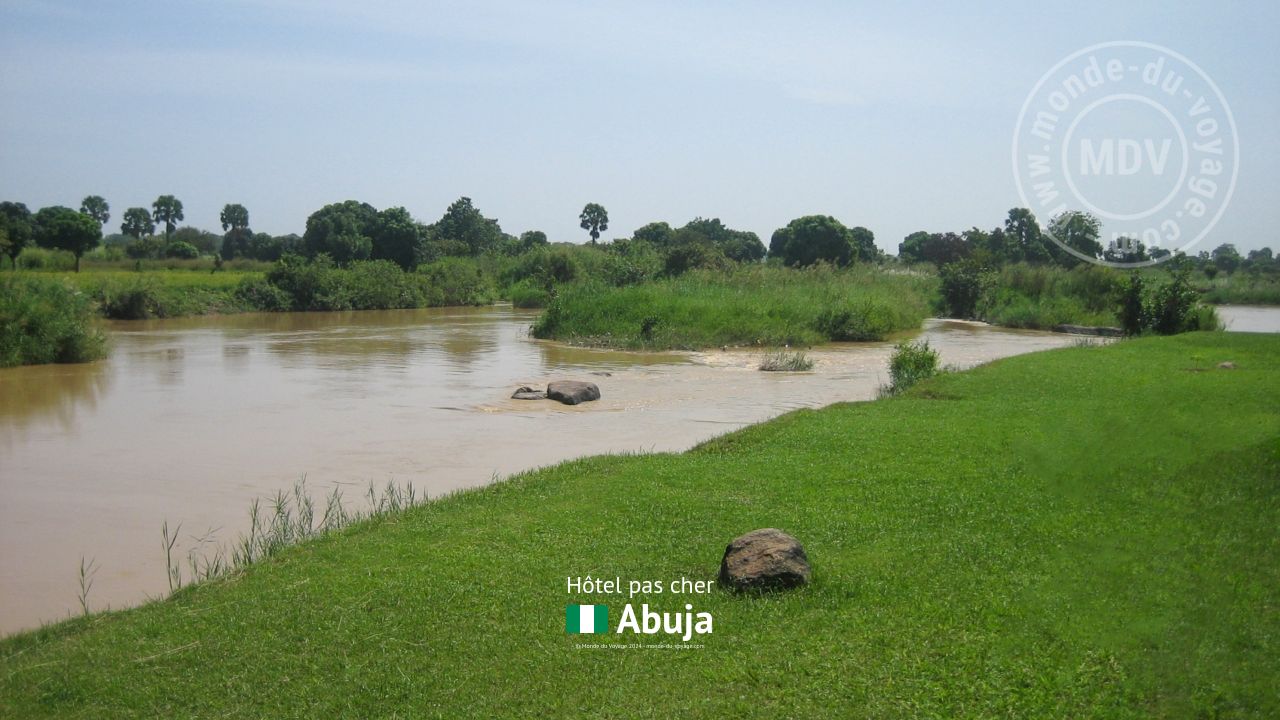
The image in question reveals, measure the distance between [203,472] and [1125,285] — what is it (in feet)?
75.3

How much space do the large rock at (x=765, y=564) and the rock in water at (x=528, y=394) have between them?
12794 millimetres

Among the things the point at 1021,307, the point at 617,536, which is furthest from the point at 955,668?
the point at 1021,307

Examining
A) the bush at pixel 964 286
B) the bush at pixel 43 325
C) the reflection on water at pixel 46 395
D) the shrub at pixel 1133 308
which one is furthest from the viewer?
the bush at pixel 964 286

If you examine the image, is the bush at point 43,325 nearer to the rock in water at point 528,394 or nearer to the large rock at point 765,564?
the rock in water at point 528,394

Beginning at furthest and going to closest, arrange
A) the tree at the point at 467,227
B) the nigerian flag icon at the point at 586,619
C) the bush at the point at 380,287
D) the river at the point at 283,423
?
the tree at the point at 467,227 → the bush at the point at 380,287 → the river at the point at 283,423 → the nigerian flag icon at the point at 586,619

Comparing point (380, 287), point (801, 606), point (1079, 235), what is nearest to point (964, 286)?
point (1079, 235)

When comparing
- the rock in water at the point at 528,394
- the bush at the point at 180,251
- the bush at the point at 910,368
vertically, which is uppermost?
the bush at the point at 180,251

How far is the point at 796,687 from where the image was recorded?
15.4 ft

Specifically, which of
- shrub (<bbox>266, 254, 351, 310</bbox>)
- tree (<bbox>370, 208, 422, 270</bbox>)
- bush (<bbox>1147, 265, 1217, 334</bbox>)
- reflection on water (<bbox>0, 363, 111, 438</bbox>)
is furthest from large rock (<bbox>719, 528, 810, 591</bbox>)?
tree (<bbox>370, 208, 422, 270</bbox>)

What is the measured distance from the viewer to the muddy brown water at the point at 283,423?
9.98 metres

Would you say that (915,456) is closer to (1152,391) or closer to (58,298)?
(1152,391)

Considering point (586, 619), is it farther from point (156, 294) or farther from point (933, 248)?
point (933, 248)

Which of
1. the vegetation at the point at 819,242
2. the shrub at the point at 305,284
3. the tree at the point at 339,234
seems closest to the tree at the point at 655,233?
the vegetation at the point at 819,242

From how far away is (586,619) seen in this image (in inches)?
225
